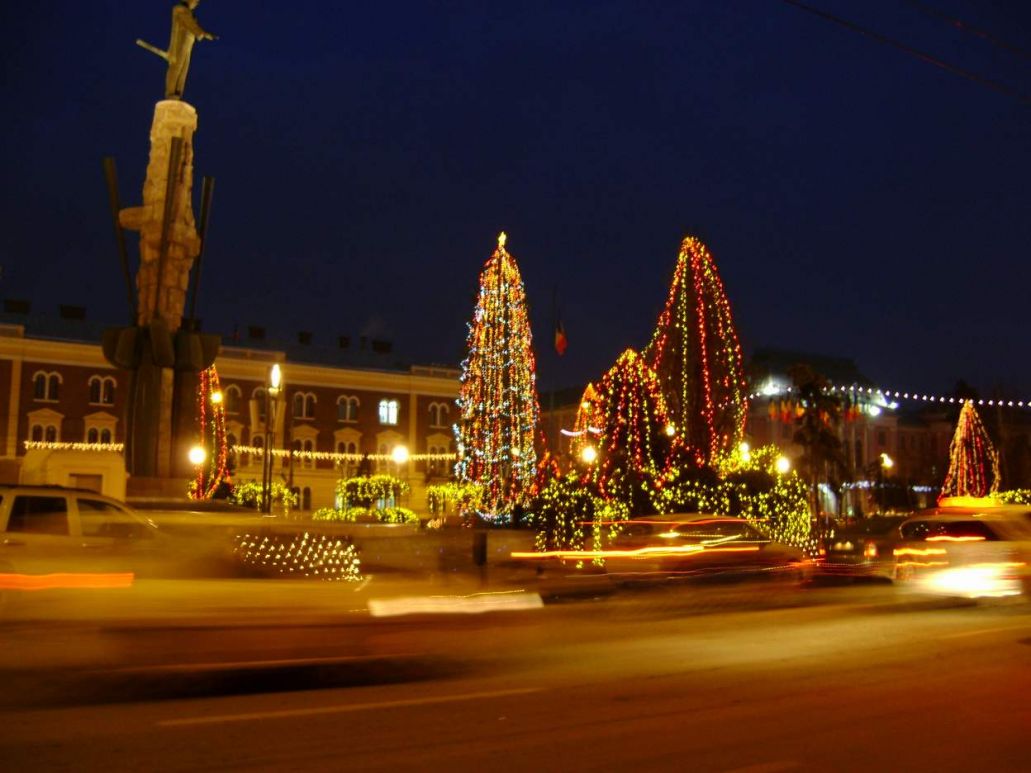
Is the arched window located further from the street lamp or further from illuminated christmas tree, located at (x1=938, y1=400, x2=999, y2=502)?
illuminated christmas tree, located at (x1=938, y1=400, x2=999, y2=502)

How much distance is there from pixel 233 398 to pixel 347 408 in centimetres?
770

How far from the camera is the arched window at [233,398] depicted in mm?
64613

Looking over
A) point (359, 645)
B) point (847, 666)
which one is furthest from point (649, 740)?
point (359, 645)

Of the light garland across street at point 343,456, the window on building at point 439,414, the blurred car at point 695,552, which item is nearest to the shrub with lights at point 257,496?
the light garland across street at point 343,456

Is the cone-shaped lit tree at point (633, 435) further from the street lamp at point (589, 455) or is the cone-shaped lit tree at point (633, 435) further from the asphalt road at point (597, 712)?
the asphalt road at point (597, 712)

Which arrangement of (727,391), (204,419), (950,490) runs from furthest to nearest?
(950,490)
(204,419)
(727,391)

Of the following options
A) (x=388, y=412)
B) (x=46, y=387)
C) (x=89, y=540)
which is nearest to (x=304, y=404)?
(x=388, y=412)

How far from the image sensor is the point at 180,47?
29.2m

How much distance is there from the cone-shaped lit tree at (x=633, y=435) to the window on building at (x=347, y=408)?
133ft

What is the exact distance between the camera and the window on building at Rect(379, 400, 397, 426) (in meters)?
71.0

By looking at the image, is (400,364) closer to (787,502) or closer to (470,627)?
(787,502)

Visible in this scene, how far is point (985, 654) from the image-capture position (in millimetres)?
12039

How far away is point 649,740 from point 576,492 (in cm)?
2260

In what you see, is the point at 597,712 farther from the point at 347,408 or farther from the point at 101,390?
the point at 347,408
